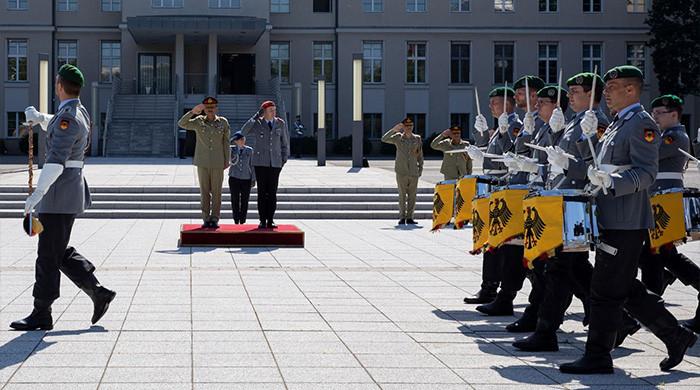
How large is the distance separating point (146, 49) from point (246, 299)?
48042 millimetres

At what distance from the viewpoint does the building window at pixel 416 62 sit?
56.2m

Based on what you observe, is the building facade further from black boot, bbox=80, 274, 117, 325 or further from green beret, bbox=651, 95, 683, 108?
black boot, bbox=80, 274, 117, 325

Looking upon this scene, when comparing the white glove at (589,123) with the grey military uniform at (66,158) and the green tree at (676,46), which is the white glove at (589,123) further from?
the green tree at (676,46)

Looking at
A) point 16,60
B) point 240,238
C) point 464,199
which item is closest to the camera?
point 464,199

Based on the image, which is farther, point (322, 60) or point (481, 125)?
point (322, 60)

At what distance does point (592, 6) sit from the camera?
185 feet

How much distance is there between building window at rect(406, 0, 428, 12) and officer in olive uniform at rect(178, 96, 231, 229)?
136 ft

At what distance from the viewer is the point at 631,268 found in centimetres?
661

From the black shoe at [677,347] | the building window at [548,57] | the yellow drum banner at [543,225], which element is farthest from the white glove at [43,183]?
the building window at [548,57]

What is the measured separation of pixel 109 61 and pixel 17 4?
18.9 feet

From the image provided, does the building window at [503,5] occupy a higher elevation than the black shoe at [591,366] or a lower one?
higher

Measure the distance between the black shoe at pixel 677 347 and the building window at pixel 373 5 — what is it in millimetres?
50344

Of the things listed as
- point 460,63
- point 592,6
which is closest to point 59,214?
point 460,63

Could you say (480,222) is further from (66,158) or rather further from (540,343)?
(66,158)
